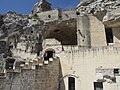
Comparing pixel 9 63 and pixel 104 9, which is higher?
pixel 104 9

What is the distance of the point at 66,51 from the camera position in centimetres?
1856

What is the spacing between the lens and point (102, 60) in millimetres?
17156

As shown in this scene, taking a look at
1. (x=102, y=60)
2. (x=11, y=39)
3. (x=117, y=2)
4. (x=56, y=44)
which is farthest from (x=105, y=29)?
(x=11, y=39)

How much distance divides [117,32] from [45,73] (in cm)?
1087

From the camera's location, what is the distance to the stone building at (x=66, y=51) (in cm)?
1530

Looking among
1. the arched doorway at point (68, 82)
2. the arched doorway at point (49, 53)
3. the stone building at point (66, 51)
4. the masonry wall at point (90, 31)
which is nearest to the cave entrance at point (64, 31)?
the stone building at point (66, 51)

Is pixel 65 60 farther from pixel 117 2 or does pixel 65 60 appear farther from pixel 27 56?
pixel 117 2

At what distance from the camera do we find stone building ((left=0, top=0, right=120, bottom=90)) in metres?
15.3

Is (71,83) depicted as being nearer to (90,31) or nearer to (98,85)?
(98,85)

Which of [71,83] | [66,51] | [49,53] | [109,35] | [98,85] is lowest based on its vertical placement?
[98,85]

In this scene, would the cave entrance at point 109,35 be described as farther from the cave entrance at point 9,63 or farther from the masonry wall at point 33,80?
the cave entrance at point 9,63

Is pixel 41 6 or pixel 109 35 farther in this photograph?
pixel 41 6

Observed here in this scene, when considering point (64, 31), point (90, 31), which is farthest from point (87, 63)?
point (64, 31)

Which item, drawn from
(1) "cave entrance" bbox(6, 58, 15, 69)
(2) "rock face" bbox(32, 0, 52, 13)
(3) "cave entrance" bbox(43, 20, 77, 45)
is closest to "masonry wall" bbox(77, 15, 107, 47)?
(3) "cave entrance" bbox(43, 20, 77, 45)
